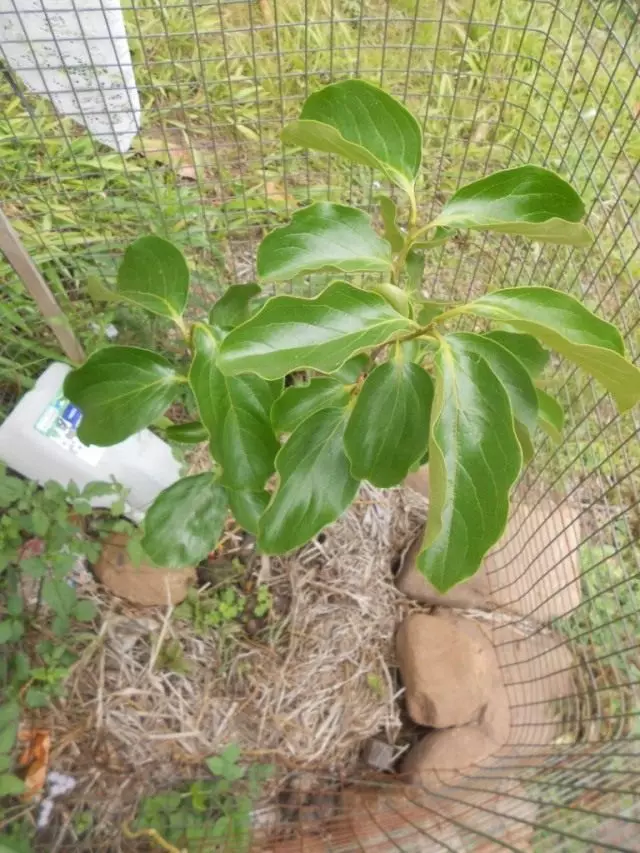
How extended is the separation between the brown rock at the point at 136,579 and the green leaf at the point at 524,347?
0.75 meters

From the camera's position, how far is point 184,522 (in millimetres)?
922

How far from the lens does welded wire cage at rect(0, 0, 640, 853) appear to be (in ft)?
3.34

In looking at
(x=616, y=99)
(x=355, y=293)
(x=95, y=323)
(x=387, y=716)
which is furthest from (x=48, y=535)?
(x=616, y=99)

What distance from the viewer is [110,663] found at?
1.25m

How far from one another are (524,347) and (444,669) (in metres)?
0.72

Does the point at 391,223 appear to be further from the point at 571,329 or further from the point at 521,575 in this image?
the point at 521,575

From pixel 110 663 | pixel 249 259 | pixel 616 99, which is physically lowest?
pixel 110 663

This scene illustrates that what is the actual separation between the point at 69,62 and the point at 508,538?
1042 mm

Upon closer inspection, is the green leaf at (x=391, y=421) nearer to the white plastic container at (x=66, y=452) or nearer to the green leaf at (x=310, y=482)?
the green leaf at (x=310, y=482)

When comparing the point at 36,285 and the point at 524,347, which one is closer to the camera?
the point at 524,347

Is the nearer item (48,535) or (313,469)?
(313,469)

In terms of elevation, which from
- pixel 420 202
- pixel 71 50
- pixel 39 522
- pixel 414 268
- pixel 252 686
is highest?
pixel 420 202

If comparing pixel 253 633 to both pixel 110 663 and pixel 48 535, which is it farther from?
pixel 48 535

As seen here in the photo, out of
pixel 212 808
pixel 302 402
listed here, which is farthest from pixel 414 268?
pixel 212 808
